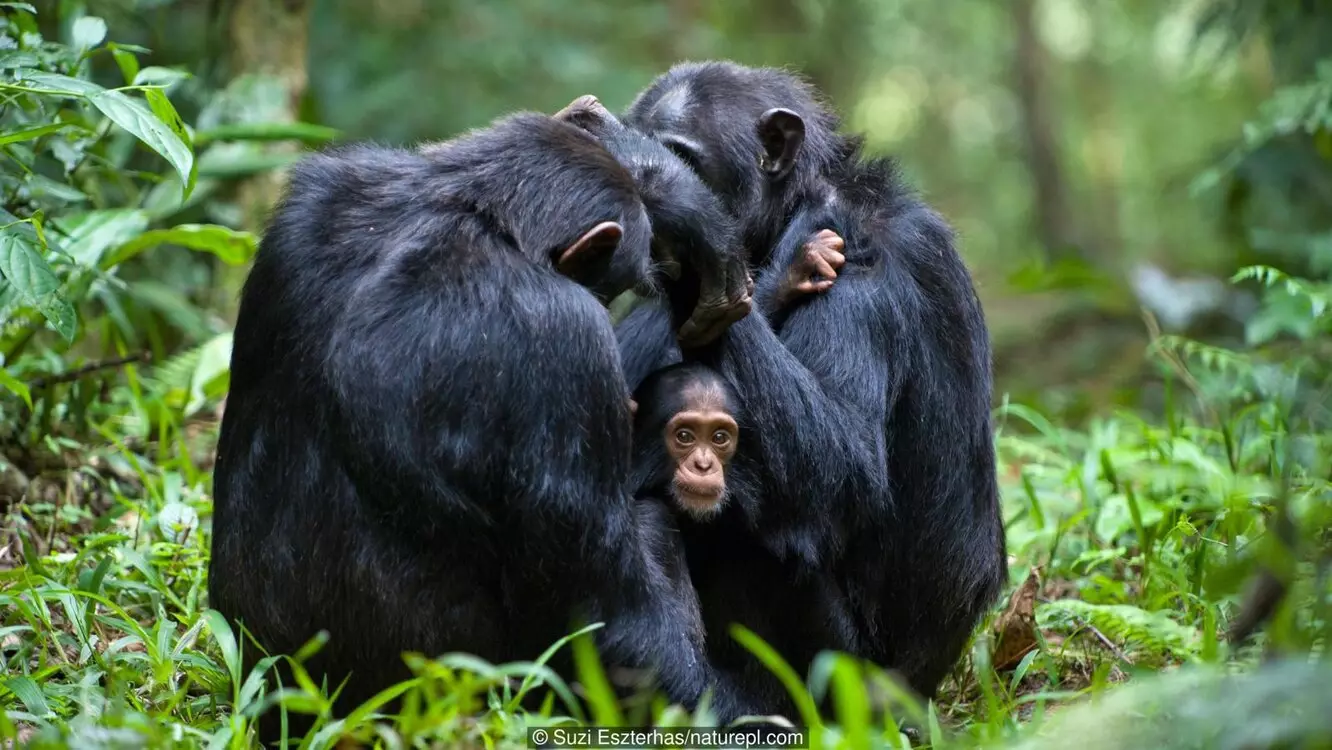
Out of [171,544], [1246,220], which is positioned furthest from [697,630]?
[1246,220]

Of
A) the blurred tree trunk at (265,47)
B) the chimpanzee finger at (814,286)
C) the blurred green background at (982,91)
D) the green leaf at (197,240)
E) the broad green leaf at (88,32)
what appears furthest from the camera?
the blurred green background at (982,91)

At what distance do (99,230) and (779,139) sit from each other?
2.70 metres

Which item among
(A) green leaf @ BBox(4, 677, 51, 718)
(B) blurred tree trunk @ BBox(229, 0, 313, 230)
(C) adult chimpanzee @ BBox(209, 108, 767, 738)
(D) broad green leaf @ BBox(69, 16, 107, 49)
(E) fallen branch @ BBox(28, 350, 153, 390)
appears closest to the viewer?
(C) adult chimpanzee @ BBox(209, 108, 767, 738)

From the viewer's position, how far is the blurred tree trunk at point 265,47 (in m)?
7.13

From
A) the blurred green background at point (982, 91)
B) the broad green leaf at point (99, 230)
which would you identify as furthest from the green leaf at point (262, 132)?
the broad green leaf at point (99, 230)

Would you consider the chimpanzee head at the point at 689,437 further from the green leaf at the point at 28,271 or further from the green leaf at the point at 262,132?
the green leaf at the point at 262,132

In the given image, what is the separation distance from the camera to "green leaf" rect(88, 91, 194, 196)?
3578 mm

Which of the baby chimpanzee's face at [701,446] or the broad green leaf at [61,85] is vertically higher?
the broad green leaf at [61,85]

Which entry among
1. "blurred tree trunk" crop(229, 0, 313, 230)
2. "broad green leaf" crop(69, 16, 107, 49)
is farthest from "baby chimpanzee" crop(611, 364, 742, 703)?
"blurred tree trunk" crop(229, 0, 313, 230)

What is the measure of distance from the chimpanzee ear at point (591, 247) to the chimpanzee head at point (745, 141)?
3.55ft

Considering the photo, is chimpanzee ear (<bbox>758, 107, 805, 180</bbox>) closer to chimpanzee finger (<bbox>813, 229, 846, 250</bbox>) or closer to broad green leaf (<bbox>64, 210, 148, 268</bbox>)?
chimpanzee finger (<bbox>813, 229, 846, 250</bbox>)

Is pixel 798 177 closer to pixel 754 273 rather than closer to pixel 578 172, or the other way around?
pixel 754 273

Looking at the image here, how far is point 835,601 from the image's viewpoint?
4.05 metres

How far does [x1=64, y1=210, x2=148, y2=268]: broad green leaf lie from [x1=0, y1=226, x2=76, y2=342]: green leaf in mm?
1118
